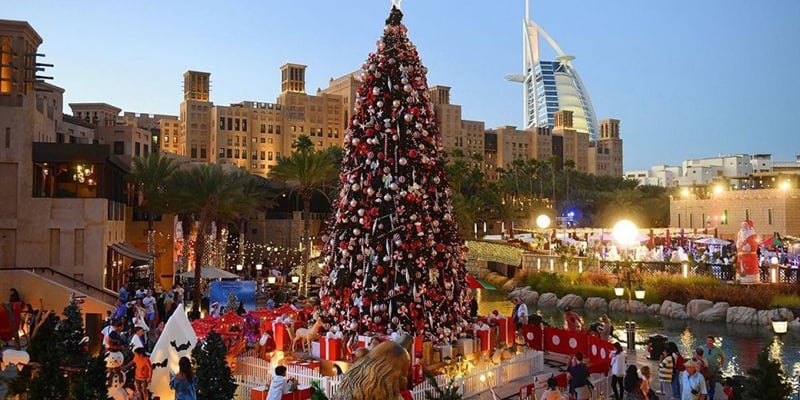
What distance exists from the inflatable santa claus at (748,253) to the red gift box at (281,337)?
23.8 m

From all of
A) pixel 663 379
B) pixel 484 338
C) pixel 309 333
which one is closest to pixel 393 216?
pixel 309 333

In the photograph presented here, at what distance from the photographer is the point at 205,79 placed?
134 meters

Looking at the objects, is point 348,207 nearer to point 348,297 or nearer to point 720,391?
Answer: point 348,297

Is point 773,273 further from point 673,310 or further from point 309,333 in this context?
point 309,333

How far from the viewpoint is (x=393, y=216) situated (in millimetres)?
15281

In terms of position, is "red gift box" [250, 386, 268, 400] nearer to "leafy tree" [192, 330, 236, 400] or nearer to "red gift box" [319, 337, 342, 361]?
"red gift box" [319, 337, 342, 361]

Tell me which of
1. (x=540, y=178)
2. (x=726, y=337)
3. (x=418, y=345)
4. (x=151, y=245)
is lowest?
(x=726, y=337)

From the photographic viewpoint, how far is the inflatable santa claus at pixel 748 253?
3189 cm

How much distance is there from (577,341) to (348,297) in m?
6.40

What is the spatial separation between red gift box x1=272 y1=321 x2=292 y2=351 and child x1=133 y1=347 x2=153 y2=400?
4.35 meters

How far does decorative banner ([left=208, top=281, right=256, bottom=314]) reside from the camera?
31.7 meters

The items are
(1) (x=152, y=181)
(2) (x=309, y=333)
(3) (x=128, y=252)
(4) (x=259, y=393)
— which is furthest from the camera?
(1) (x=152, y=181)

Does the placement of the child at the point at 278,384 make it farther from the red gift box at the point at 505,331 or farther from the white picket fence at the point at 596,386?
the red gift box at the point at 505,331

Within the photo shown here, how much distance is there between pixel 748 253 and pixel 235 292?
23729mm
